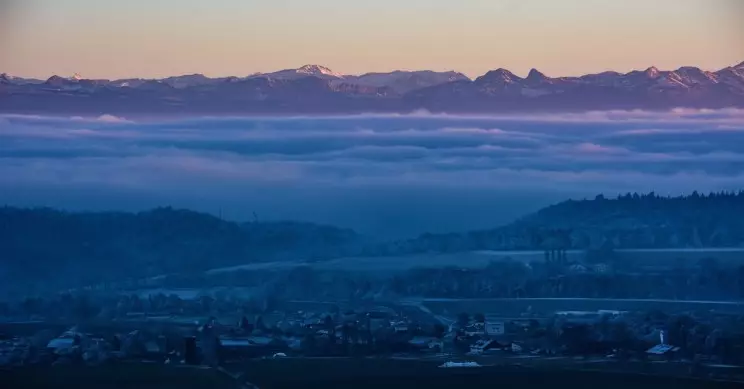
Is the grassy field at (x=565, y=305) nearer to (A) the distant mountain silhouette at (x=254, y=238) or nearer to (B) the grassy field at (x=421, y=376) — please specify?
(A) the distant mountain silhouette at (x=254, y=238)

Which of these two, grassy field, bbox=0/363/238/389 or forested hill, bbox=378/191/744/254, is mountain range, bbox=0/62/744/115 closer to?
forested hill, bbox=378/191/744/254

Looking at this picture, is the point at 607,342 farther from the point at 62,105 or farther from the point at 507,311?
the point at 62,105

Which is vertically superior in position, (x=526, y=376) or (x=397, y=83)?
(x=397, y=83)

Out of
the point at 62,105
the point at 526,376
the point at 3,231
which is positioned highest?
the point at 62,105

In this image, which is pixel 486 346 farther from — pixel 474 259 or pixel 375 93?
Result: pixel 375 93

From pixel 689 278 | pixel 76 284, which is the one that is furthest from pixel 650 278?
pixel 76 284

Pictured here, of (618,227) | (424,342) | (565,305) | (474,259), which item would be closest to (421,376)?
(424,342)
